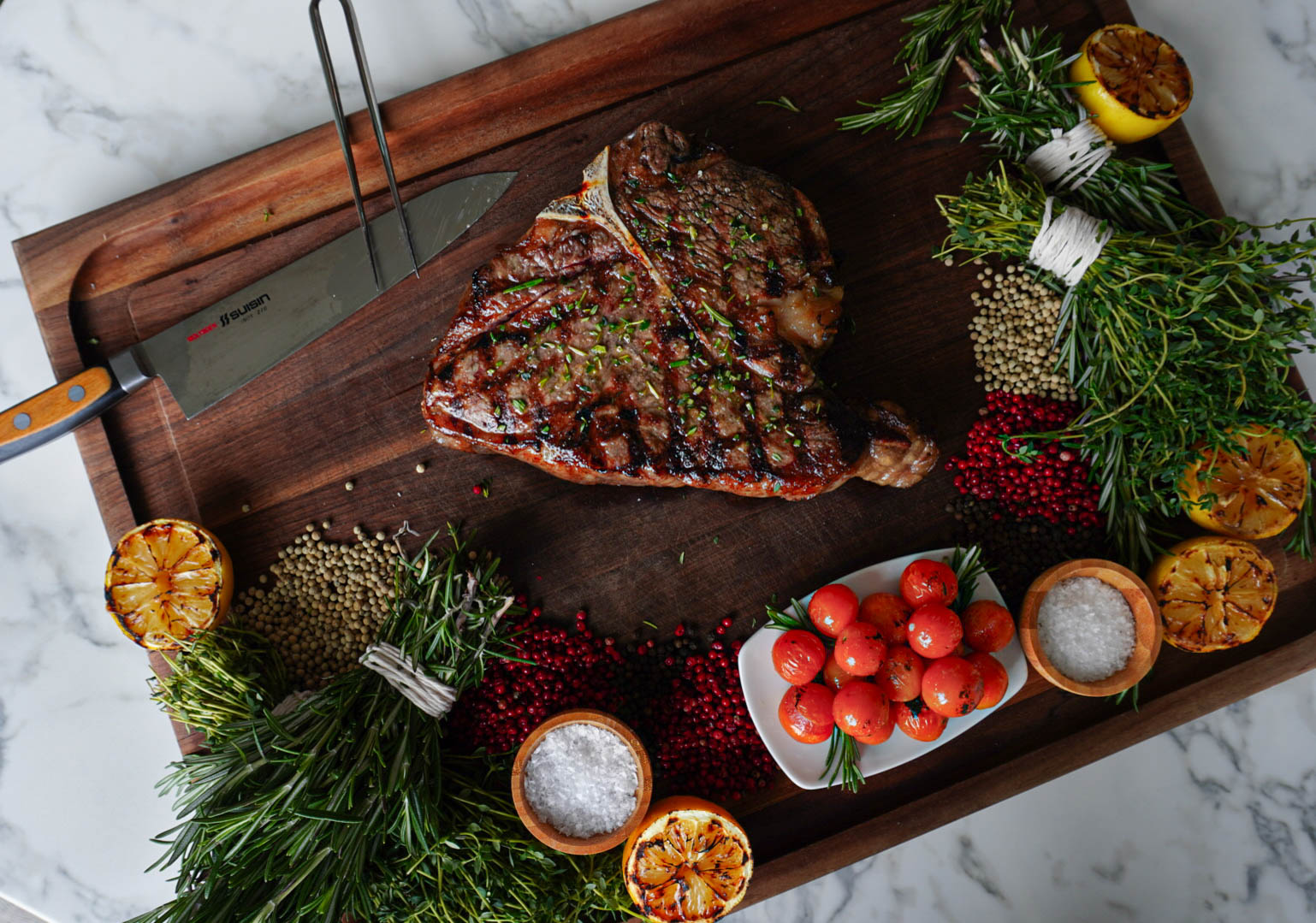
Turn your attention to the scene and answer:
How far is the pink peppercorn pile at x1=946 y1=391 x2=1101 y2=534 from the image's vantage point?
9.35ft

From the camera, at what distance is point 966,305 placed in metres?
2.96

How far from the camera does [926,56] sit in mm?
2910

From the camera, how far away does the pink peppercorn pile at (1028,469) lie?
285 cm

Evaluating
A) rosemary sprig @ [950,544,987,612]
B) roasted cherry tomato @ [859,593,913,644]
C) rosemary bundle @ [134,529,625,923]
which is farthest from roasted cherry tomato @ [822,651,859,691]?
rosemary bundle @ [134,529,625,923]

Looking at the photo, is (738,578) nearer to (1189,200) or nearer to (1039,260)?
(1039,260)

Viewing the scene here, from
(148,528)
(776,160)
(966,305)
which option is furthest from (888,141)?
(148,528)

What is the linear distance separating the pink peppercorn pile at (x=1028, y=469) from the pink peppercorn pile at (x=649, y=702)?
1021 mm

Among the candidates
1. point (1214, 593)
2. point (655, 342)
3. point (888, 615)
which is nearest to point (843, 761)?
point (888, 615)

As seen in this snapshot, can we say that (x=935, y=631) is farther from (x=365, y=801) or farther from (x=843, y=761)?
(x=365, y=801)

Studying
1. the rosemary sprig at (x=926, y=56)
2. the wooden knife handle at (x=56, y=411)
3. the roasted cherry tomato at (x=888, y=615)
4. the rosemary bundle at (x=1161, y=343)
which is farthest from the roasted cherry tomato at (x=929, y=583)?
the wooden knife handle at (x=56, y=411)

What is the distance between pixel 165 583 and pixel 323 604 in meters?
0.48

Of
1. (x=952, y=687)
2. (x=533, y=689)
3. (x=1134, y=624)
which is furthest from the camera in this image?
(x=533, y=689)

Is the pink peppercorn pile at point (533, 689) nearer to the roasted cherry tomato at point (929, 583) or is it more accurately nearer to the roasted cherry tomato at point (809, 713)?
the roasted cherry tomato at point (809, 713)

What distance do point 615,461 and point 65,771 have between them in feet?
7.79
